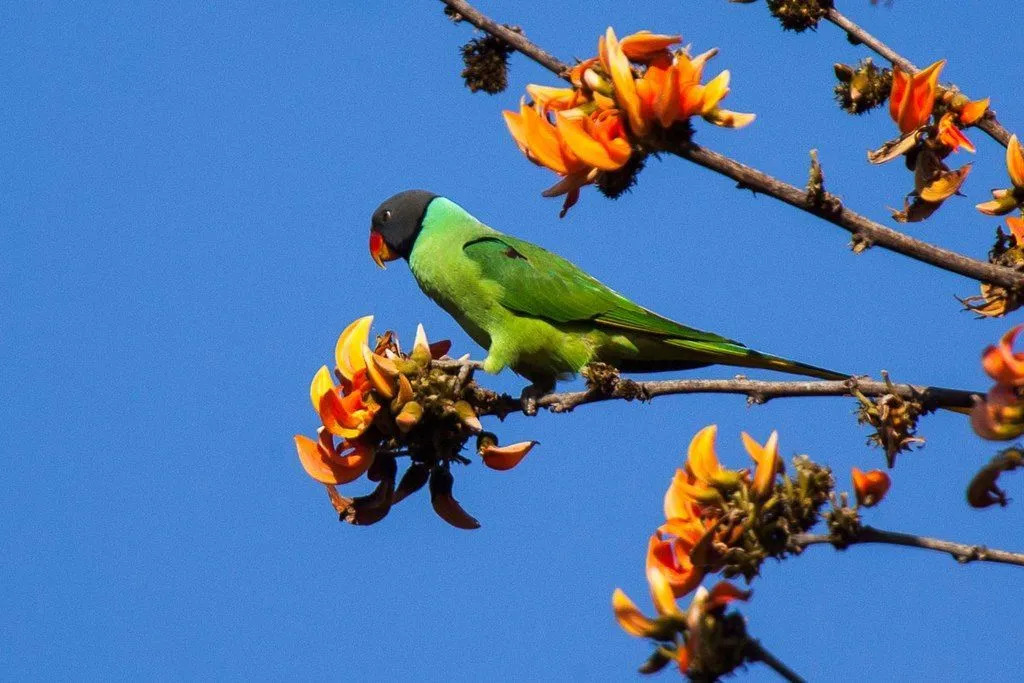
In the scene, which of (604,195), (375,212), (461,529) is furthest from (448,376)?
(375,212)

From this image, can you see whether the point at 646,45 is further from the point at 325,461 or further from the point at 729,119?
the point at 325,461

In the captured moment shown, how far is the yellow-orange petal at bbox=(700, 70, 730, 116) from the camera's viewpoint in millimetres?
3299

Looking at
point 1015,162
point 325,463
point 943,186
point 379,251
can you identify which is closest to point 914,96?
point 943,186

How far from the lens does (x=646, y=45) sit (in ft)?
11.2

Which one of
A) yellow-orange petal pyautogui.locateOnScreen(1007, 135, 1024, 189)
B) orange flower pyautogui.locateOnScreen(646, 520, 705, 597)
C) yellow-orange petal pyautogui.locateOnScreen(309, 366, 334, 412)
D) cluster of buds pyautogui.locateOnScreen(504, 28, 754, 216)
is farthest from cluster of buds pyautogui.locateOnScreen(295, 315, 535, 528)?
yellow-orange petal pyautogui.locateOnScreen(1007, 135, 1024, 189)

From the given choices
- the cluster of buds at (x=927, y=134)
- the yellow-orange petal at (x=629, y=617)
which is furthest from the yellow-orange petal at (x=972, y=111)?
the yellow-orange petal at (x=629, y=617)

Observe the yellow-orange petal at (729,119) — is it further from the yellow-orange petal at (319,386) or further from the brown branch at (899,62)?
the yellow-orange petal at (319,386)

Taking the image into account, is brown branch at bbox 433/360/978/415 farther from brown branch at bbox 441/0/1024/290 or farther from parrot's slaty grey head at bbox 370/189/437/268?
parrot's slaty grey head at bbox 370/189/437/268

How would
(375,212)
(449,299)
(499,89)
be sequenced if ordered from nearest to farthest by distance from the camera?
1. (499,89)
2. (449,299)
3. (375,212)

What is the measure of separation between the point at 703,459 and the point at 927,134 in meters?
1.25

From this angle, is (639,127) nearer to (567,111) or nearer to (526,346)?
(567,111)

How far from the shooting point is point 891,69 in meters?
3.96

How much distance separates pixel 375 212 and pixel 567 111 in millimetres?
3645

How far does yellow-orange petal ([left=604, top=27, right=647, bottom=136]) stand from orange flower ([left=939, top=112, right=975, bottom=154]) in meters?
0.96
